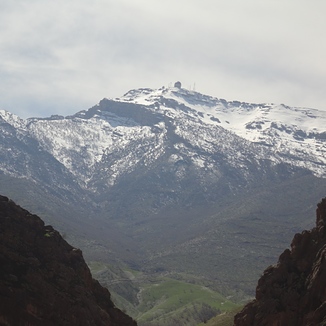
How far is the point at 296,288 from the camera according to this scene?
8219 centimetres

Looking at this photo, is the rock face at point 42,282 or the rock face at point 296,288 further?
the rock face at point 296,288

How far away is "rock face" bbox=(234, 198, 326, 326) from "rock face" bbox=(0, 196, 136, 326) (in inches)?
669

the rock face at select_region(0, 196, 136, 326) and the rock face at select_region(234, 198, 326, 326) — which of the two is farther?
the rock face at select_region(234, 198, 326, 326)

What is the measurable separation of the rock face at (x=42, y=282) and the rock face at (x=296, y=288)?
55.7ft

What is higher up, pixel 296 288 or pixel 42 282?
pixel 42 282

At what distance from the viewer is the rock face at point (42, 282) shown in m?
72.1

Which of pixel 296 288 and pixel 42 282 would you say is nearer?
pixel 42 282

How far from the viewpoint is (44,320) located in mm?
72500

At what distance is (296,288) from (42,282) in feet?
93.7

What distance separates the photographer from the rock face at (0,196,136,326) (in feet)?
236

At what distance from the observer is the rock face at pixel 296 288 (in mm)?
76688

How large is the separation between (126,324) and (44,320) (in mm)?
17347

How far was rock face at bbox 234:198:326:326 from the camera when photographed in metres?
76.7

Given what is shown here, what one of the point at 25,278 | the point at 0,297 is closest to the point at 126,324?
the point at 25,278
